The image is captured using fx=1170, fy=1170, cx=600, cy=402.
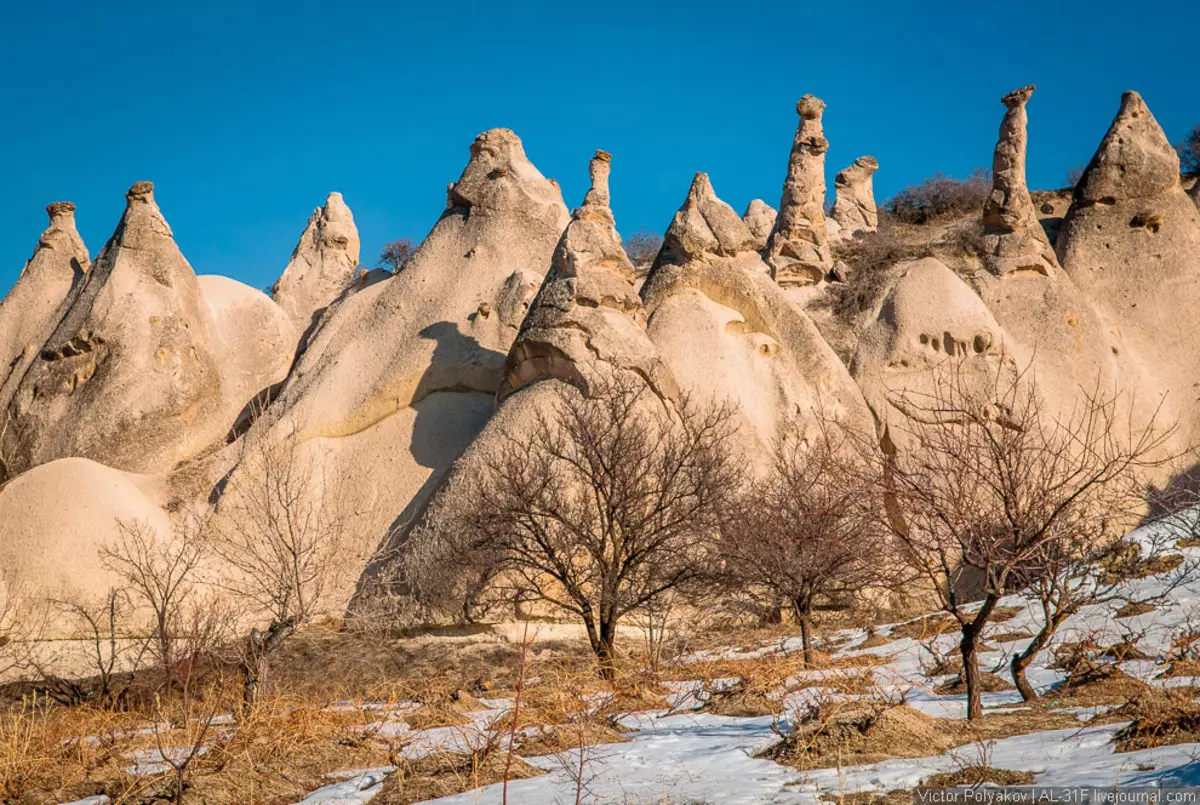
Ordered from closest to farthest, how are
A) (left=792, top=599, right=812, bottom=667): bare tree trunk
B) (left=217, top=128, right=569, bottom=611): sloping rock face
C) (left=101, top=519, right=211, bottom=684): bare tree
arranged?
(left=792, top=599, right=812, bottom=667): bare tree trunk, (left=101, top=519, right=211, bottom=684): bare tree, (left=217, top=128, right=569, bottom=611): sloping rock face

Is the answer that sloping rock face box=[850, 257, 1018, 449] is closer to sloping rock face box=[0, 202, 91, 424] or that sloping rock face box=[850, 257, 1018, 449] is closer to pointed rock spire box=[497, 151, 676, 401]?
pointed rock spire box=[497, 151, 676, 401]

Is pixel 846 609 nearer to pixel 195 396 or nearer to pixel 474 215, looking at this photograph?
pixel 474 215

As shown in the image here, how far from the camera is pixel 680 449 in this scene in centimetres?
1550

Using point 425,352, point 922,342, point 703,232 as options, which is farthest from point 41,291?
point 922,342

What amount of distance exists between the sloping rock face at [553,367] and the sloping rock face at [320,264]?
449 inches

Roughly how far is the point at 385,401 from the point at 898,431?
9264mm

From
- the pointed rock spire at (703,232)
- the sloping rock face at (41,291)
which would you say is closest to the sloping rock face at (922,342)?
the pointed rock spire at (703,232)

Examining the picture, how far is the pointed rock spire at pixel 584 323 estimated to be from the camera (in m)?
17.8

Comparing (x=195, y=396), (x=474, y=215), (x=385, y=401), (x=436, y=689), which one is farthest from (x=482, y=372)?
(x=436, y=689)

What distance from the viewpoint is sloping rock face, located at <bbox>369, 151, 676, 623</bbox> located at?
53.3 ft

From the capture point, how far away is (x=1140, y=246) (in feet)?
79.7

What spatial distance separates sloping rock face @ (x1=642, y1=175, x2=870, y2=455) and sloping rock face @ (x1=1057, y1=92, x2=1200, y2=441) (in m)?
6.94

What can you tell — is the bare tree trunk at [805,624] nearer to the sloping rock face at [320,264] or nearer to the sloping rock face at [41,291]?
the sloping rock face at [41,291]

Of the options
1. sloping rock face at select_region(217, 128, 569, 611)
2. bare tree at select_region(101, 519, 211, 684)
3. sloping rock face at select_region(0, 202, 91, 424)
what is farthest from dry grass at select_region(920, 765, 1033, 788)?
sloping rock face at select_region(0, 202, 91, 424)
